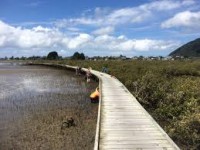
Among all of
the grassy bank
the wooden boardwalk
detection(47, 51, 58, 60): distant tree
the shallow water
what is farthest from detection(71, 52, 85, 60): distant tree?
the wooden boardwalk

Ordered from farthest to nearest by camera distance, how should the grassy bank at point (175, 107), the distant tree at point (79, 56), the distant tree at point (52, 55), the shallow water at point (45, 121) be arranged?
the distant tree at point (52, 55), the distant tree at point (79, 56), the shallow water at point (45, 121), the grassy bank at point (175, 107)

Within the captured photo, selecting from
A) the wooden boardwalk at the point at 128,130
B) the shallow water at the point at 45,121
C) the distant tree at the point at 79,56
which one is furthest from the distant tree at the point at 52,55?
the wooden boardwalk at the point at 128,130

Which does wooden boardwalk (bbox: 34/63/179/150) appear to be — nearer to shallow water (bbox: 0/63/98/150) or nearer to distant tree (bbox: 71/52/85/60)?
shallow water (bbox: 0/63/98/150)

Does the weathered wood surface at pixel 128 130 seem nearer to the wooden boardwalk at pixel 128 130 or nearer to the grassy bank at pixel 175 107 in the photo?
the wooden boardwalk at pixel 128 130

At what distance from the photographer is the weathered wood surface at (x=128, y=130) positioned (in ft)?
35.9

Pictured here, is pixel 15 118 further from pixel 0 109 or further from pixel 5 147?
pixel 5 147

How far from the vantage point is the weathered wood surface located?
11.0 metres

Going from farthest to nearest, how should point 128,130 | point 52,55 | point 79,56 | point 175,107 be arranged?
point 52,55
point 79,56
point 175,107
point 128,130

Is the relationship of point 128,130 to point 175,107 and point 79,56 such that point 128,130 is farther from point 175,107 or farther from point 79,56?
point 79,56

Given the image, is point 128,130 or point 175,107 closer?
point 128,130

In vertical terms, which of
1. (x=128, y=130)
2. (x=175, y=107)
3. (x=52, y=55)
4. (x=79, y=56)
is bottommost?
(x=128, y=130)

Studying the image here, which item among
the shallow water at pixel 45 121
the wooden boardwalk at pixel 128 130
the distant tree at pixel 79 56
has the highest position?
the distant tree at pixel 79 56

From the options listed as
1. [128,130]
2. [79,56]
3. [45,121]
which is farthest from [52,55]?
[128,130]

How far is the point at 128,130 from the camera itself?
41.5 feet
